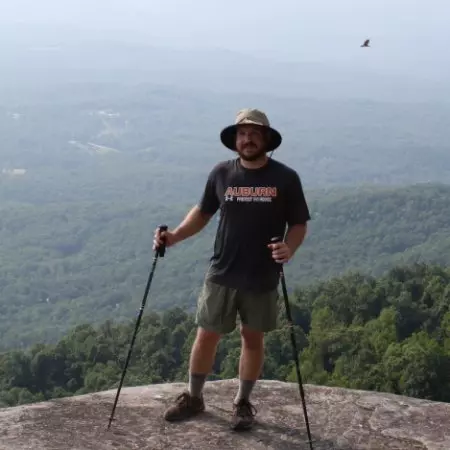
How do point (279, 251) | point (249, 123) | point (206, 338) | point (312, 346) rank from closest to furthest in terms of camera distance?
point (279, 251), point (249, 123), point (206, 338), point (312, 346)

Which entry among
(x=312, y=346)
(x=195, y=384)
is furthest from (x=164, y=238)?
(x=312, y=346)

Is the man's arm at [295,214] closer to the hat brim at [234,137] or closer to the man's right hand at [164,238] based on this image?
the hat brim at [234,137]

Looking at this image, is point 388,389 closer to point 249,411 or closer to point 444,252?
point 249,411

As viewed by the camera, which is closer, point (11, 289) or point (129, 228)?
point (11, 289)

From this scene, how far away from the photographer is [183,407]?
6.21 m

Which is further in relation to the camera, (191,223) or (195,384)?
(195,384)

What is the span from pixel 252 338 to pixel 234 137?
1.66 meters

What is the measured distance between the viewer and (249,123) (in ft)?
18.1

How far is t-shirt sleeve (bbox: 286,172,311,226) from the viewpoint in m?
5.57

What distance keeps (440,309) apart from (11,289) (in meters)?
80.3

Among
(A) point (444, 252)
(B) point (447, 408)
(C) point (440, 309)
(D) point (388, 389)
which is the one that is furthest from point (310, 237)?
(B) point (447, 408)

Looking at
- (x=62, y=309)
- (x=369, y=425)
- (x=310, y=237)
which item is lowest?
(x=62, y=309)

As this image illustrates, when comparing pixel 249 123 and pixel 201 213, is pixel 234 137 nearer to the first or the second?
pixel 249 123

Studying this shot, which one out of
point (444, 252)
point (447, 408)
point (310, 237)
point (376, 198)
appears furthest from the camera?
point (376, 198)
